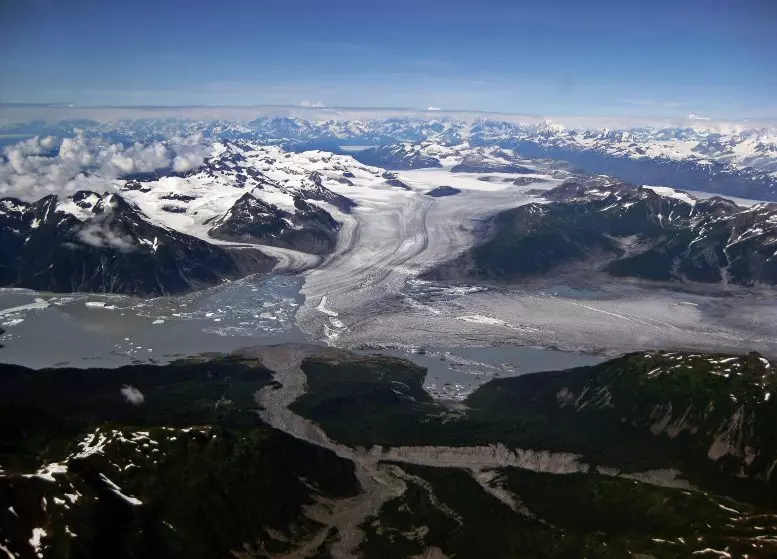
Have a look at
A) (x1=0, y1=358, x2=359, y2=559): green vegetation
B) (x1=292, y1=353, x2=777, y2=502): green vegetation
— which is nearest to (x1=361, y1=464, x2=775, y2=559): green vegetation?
(x1=292, y1=353, x2=777, y2=502): green vegetation

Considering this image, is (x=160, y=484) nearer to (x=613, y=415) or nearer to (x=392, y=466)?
(x=392, y=466)

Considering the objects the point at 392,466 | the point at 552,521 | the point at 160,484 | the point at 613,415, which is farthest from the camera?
the point at 613,415

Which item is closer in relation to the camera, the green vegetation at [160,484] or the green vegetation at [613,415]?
the green vegetation at [160,484]

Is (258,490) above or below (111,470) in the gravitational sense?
below

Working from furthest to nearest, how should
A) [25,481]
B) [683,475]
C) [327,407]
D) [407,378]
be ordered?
[407,378] → [327,407] → [683,475] → [25,481]

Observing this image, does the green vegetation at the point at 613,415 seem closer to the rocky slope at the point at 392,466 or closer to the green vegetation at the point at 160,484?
the rocky slope at the point at 392,466

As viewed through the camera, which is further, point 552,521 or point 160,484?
point 552,521

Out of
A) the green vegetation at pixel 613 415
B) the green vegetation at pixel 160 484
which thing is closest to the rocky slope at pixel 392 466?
the green vegetation at pixel 160 484

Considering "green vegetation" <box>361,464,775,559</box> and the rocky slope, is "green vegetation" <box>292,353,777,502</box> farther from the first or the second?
"green vegetation" <box>361,464,775,559</box>

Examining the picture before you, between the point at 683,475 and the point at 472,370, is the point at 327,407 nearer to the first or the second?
the point at 472,370

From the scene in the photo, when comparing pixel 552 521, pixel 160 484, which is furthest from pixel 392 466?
pixel 160 484

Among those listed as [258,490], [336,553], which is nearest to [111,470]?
[258,490]
